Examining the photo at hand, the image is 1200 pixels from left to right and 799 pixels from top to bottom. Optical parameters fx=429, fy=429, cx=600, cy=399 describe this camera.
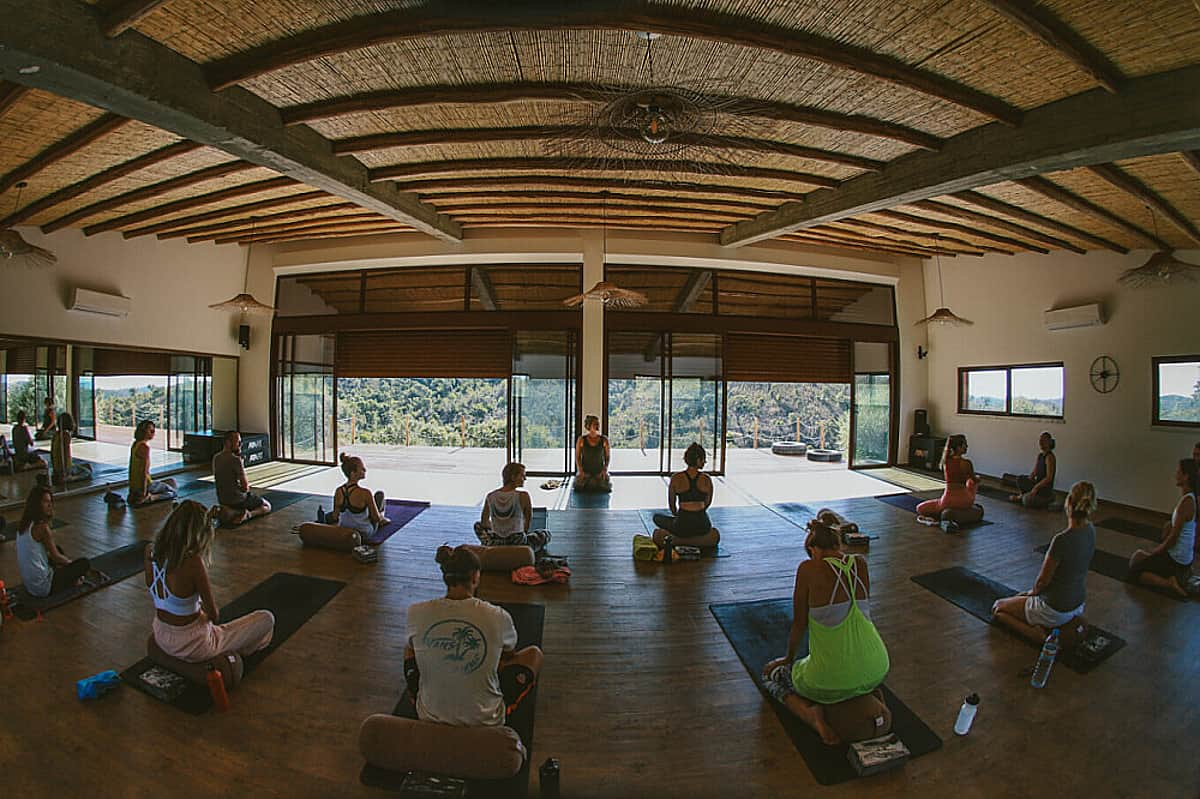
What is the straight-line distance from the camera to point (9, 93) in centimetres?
317

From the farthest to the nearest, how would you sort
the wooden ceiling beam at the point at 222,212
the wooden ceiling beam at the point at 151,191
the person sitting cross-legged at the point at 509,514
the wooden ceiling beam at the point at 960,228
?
1. the wooden ceiling beam at the point at 960,228
2. the wooden ceiling beam at the point at 222,212
3. the wooden ceiling beam at the point at 151,191
4. the person sitting cross-legged at the point at 509,514

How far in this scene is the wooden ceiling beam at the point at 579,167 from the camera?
4.33 meters

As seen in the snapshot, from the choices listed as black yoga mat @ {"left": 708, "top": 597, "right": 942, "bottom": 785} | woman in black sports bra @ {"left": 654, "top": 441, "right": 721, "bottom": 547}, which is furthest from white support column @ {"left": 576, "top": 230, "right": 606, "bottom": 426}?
black yoga mat @ {"left": 708, "top": 597, "right": 942, "bottom": 785}

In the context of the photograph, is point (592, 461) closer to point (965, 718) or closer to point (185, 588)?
point (185, 588)

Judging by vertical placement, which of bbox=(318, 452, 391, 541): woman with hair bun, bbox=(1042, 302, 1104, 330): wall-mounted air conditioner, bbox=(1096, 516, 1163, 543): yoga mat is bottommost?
bbox=(1096, 516, 1163, 543): yoga mat

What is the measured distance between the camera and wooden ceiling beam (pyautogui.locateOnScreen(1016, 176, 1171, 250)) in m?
4.45

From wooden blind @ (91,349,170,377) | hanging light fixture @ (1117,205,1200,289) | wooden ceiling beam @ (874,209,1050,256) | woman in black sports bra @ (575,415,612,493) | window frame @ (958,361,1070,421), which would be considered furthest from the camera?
wooden blind @ (91,349,170,377)

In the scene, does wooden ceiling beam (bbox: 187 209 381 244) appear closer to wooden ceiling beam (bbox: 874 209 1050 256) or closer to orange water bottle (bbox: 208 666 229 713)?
orange water bottle (bbox: 208 666 229 713)

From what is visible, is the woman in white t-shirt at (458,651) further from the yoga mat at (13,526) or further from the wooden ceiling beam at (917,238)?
the wooden ceiling beam at (917,238)

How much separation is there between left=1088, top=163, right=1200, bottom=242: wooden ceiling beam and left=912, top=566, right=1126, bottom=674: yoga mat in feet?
12.5

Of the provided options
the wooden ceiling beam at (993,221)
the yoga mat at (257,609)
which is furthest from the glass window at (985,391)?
the yoga mat at (257,609)

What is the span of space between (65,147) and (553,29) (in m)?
4.81

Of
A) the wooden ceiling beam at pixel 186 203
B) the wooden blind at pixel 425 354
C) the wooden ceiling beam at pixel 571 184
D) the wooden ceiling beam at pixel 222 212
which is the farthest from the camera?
the wooden blind at pixel 425 354

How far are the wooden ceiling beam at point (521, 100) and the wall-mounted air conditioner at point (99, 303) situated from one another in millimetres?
5809
